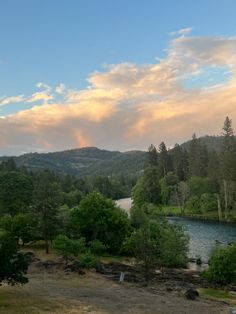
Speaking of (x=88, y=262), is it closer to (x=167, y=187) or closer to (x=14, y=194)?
(x=14, y=194)

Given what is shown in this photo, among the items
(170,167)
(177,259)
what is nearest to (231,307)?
(177,259)

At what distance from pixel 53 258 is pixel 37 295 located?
937 inches

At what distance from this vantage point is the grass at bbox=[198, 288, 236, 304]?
4294cm

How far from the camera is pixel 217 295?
4494 cm

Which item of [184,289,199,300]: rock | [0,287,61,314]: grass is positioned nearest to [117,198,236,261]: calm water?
[184,289,199,300]: rock

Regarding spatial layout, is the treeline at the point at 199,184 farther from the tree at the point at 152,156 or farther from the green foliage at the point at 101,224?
the green foliage at the point at 101,224

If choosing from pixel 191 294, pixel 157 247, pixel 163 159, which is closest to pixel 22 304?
pixel 191 294

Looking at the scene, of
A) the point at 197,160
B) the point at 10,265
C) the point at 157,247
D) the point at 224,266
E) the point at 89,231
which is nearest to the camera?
the point at 10,265

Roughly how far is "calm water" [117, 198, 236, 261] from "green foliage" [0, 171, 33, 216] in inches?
1403

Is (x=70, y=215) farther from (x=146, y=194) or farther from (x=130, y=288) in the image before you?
(x=146, y=194)

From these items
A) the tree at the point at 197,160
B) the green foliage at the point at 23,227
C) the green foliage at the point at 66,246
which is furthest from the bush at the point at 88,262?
the tree at the point at 197,160

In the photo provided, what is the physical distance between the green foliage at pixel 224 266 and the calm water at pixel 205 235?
2163cm

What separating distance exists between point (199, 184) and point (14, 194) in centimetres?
7326

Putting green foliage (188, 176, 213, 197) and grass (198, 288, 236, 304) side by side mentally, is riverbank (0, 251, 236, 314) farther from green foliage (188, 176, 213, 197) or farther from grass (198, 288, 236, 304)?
green foliage (188, 176, 213, 197)
